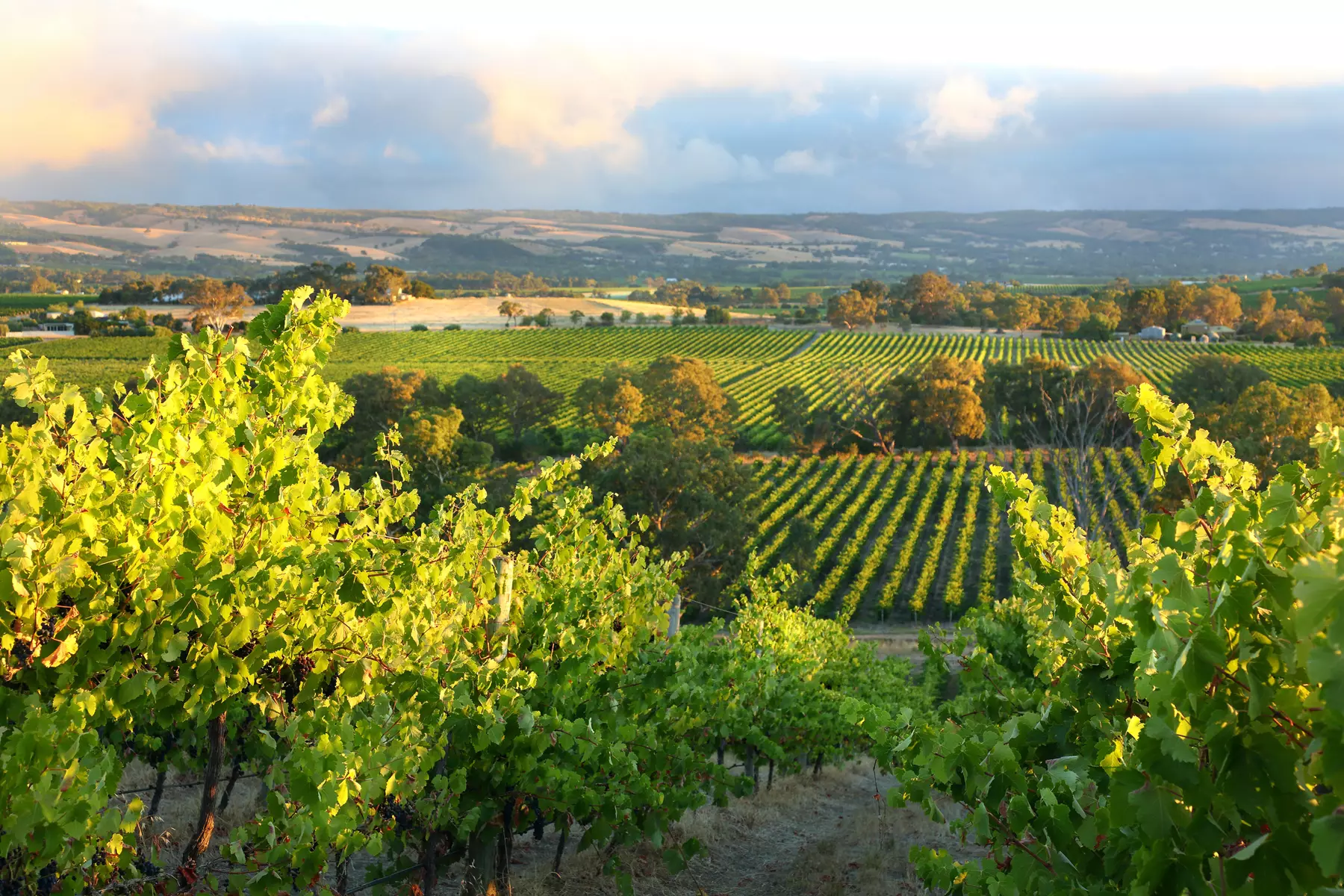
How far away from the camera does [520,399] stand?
5772cm

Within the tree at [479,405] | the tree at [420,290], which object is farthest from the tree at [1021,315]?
the tree at [479,405]

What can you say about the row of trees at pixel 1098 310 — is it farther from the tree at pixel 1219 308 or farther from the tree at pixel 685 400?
the tree at pixel 685 400

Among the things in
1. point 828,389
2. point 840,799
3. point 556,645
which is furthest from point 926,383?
point 556,645

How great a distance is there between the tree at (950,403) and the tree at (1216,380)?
35.2 ft

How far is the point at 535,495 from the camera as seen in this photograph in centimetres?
600

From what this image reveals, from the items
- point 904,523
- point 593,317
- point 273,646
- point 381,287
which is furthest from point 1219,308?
point 273,646

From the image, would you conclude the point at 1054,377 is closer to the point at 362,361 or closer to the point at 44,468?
the point at 362,361

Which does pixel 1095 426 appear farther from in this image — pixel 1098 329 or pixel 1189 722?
pixel 1098 329

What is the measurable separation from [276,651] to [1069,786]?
3445 mm

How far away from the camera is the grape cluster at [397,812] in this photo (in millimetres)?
4839

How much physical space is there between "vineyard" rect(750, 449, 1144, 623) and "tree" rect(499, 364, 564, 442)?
15.7 m

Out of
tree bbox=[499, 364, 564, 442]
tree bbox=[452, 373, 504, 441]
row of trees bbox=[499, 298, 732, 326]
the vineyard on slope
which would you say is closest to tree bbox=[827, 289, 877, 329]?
row of trees bbox=[499, 298, 732, 326]

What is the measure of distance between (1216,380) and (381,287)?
8226cm

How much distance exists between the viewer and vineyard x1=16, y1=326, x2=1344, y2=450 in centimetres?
6016
